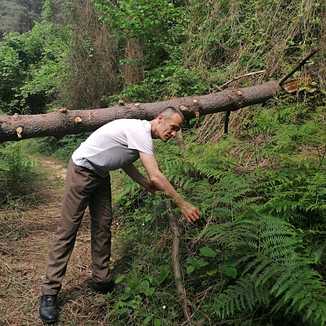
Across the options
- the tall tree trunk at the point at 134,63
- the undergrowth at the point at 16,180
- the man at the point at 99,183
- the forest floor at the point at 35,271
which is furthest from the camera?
the tall tree trunk at the point at 134,63

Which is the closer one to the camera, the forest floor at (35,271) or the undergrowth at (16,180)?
the forest floor at (35,271)

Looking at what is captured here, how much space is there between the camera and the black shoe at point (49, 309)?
3.62 metres

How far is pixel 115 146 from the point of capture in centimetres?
367

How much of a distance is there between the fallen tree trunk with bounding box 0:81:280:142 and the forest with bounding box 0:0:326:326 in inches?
0.7

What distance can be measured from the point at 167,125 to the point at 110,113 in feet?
8.07

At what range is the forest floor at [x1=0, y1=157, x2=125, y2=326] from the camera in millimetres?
3764

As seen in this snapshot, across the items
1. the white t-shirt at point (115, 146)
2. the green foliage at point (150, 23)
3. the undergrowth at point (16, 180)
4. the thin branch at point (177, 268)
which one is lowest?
the undergrowth at point (16, 180)

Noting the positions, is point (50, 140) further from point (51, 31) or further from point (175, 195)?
point (175, 195)

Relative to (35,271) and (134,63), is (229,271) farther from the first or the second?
(134,63)

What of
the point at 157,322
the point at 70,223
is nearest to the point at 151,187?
the point at 70,223

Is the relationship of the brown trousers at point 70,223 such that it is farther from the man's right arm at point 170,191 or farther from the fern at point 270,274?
the fern at point 270,274

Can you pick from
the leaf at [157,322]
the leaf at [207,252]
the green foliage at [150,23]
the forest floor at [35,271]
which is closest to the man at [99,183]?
the forest floor at [35,271]

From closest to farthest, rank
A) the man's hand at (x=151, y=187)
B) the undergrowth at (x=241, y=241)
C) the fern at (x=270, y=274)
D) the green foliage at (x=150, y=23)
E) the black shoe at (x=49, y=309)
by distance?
the fern at (x=270, y=274) → the undergrowth at (x=241, y=241) → the man's hand at (x=151, y=187) → the black shoe at (x=49, y=309) → the green foliage at (x=150, y=23)

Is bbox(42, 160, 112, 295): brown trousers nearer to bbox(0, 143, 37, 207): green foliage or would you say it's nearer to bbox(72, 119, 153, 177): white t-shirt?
bbox(72, 119, 153, 177): white t-shirt
